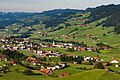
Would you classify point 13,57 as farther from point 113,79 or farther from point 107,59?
point 113,79

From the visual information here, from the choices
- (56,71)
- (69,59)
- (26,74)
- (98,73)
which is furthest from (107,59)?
(98,73)

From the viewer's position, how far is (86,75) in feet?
336

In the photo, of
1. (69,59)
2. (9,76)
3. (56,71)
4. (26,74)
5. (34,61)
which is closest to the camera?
(9,76)

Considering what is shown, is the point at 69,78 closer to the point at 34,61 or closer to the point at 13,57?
the point at 34,61

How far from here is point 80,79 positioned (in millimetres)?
100062

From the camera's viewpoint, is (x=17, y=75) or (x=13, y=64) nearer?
(x=17, y=75)

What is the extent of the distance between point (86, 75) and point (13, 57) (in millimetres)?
96725

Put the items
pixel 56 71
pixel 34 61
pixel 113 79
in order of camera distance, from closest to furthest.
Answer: pixel 113 79 → pixel 56 71 → pixel 34 61

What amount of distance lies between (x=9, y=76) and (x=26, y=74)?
10400mm

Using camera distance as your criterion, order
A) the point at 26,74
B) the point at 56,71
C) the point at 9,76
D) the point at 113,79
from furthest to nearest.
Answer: the point at 56,71, the point at 26,74, the point at 9,76, the point at 113,79

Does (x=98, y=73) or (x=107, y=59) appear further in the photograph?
(x=107, y=59)

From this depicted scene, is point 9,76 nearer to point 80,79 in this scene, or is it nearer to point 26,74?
point 26,74

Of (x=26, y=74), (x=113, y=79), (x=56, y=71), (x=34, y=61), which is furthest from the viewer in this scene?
(x=34, y=61)

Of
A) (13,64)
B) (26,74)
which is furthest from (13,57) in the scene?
(26,74)
